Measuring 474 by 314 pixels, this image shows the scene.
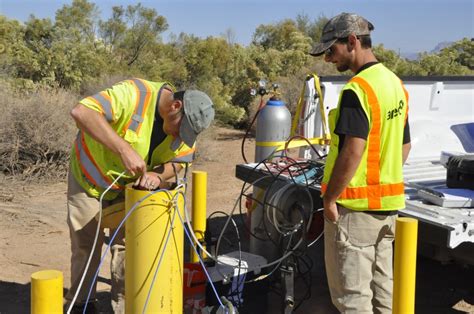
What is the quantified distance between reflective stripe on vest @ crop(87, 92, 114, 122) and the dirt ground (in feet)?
6.07

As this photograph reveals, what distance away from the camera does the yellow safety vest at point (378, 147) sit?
10.8ft

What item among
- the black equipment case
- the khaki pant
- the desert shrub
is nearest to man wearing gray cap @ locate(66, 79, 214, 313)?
the khaki pant

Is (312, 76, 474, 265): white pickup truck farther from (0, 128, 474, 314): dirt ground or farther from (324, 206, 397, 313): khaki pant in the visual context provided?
(0, 128, 474, 314): dirt ground

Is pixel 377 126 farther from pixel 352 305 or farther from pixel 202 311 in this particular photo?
pixel 202 311

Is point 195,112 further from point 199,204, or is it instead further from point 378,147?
point 199,204

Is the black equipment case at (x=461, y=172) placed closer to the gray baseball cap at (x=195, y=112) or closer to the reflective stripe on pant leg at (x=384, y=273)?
the reflective stripe on pant leg at (x=384, y=273)

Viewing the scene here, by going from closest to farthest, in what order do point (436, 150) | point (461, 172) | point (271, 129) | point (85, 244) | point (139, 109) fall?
point (139, 109)
point (85, 244)
point (461, 172)
point (271, 129)
point (436, 150)

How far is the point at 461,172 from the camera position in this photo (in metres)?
4.36

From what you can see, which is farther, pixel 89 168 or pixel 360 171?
pixel 89 168

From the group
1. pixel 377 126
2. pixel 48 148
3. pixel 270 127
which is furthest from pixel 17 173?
pixel 377 126

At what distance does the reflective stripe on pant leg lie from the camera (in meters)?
3.63

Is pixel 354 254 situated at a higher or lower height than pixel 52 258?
higher

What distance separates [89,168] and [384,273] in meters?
1.96

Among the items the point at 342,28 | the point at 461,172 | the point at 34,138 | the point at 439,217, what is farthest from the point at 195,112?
the point at 34,138
